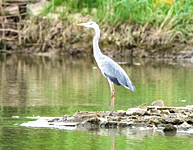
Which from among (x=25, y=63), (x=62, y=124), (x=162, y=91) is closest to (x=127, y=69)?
(x=25, y=63)

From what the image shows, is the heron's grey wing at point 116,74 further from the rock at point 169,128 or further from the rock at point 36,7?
the rock at point 36,7

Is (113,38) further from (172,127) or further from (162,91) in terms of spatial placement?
(172,127)

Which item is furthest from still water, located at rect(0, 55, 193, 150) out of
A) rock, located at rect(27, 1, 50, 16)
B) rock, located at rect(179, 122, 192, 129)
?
rock, located at rect(27, 1, 50, 16)

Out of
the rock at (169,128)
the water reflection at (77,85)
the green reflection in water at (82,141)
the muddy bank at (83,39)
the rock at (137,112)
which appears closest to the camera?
the green reflection in water at (82,141)

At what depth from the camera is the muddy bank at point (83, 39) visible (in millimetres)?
25531

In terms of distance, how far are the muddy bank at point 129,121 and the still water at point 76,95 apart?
0.84ft

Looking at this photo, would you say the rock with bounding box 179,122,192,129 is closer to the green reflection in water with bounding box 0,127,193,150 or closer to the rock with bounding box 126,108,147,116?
the green reflection in water with bounding box 0,127,193,150

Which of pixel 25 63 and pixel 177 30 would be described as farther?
pixel 177 30

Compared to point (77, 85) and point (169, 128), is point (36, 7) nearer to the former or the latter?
point (77, 85)

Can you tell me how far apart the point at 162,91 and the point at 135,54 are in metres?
10.4

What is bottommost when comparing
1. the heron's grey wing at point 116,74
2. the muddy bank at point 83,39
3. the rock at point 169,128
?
the rock at point 169,128

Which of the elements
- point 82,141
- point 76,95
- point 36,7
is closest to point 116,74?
point 82,141

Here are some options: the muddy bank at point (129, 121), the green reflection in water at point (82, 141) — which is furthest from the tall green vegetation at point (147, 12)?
the green reflection in water at point (82, 141)

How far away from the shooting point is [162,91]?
15609 millimetres
